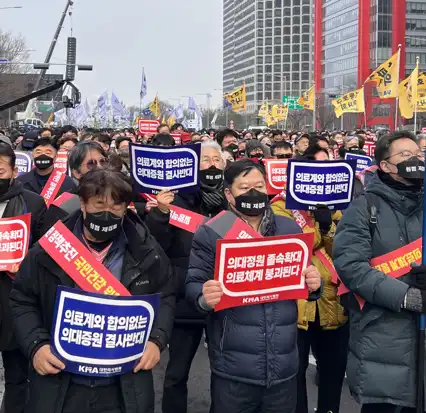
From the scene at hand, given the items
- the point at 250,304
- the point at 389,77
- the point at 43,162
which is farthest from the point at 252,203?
the point at 389,77

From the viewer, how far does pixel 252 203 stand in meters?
3.54

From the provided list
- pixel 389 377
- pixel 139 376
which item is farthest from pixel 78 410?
pixel 389 377

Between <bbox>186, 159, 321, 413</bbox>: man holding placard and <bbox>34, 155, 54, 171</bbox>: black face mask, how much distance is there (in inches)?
124

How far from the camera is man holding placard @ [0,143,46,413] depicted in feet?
13.3

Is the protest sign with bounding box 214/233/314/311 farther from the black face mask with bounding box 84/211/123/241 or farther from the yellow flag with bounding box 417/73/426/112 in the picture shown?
the yellow flag with bounding box 417/73/426/112

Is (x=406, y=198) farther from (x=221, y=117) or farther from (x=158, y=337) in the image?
(x=221, y=117)

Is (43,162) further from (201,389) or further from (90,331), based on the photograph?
(90,331)

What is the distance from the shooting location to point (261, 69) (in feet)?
480

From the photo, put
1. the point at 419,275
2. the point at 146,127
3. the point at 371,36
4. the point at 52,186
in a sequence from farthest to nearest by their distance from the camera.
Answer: the point at 371,36
the point at 146,127
the point at 52,186
the point at 419,275

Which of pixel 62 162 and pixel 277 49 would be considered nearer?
pixel 62 162

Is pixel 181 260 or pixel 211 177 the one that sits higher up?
pixel 211 177

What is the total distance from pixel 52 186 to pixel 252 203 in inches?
116

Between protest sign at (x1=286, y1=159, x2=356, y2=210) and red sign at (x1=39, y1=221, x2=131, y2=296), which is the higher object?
protest sign at (x1=286, y1=159, x2=356, y2=210)

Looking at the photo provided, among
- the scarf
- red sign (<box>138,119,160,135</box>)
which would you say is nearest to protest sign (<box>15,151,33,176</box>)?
the scarf
